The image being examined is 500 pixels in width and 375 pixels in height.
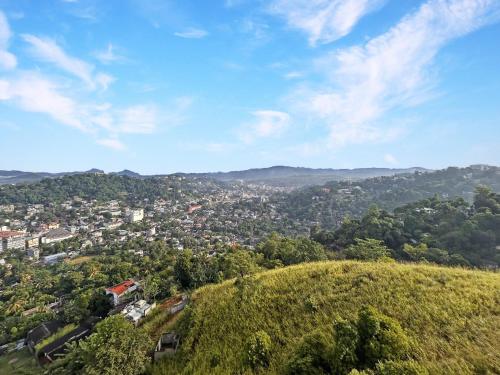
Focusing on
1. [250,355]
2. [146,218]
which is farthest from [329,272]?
[146,218]

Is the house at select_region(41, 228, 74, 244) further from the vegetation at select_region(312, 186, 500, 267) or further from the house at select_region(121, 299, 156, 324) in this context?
the vegetation at select_region(312, 186, 500, 267)

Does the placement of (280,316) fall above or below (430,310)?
below

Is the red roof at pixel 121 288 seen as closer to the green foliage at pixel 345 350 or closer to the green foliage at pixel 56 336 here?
the green foliage at pixel 56 336

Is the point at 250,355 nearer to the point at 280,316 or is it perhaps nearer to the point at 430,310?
the point at 280,316

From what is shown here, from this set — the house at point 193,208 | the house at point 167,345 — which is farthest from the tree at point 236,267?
the house at point 193,208

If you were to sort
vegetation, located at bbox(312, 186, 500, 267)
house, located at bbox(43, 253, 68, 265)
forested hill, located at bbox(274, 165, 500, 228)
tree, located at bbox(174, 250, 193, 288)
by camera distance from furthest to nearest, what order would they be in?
forested hill, located at bbox(274, 165, 500, 228), house, located at bbox(43, 253, 68, 265), vegetation, located at bbox(312, 186, 500, 267), tree, located at bbox(174, 250, 193, 288)

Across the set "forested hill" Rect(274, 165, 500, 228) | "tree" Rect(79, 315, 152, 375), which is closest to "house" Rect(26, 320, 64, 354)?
"tree" Rect(79, 315, 152, 375)
